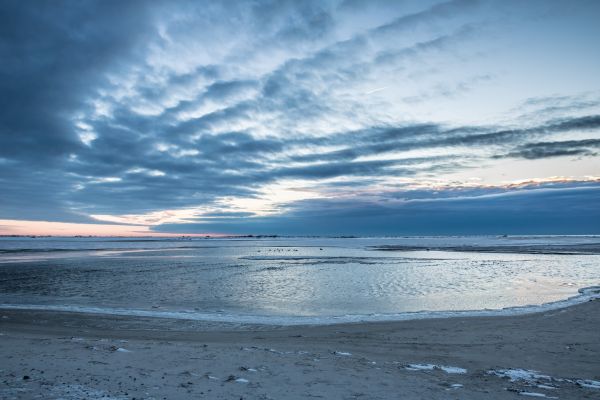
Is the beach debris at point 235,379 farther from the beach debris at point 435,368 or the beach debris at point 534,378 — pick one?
the beach debris at point 534,378

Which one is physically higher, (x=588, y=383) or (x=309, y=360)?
(x=309, y=360)

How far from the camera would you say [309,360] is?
10047 millimetres

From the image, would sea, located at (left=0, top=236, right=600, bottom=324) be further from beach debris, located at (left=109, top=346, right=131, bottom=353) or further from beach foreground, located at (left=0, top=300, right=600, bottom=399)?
beach debris, located at (left=109, top=346, right=131, bottom=353)

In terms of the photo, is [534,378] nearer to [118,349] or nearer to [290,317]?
[290,317]

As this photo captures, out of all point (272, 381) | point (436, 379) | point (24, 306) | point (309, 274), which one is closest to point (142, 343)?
point (272, 381)

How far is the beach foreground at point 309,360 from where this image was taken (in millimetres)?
7840

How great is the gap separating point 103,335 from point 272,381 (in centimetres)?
793

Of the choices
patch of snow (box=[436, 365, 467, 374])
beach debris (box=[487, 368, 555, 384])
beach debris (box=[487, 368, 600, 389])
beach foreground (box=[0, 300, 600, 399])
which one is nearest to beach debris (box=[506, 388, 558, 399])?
beach foreground (box=[0, 300, 600, 399])

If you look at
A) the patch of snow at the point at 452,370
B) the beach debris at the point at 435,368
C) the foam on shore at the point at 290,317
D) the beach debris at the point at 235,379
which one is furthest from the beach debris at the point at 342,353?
the foam on shore at the point at 290,317

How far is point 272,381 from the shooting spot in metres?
8.37

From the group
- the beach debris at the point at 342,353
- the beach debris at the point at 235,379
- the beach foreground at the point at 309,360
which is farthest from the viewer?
the beach debris at the point at 342,353

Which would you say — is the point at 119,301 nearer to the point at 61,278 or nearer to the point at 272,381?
the point at 61,278

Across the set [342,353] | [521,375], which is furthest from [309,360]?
[521,375]

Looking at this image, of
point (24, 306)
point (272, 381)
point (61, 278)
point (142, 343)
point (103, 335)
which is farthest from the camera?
point (61, 278)
